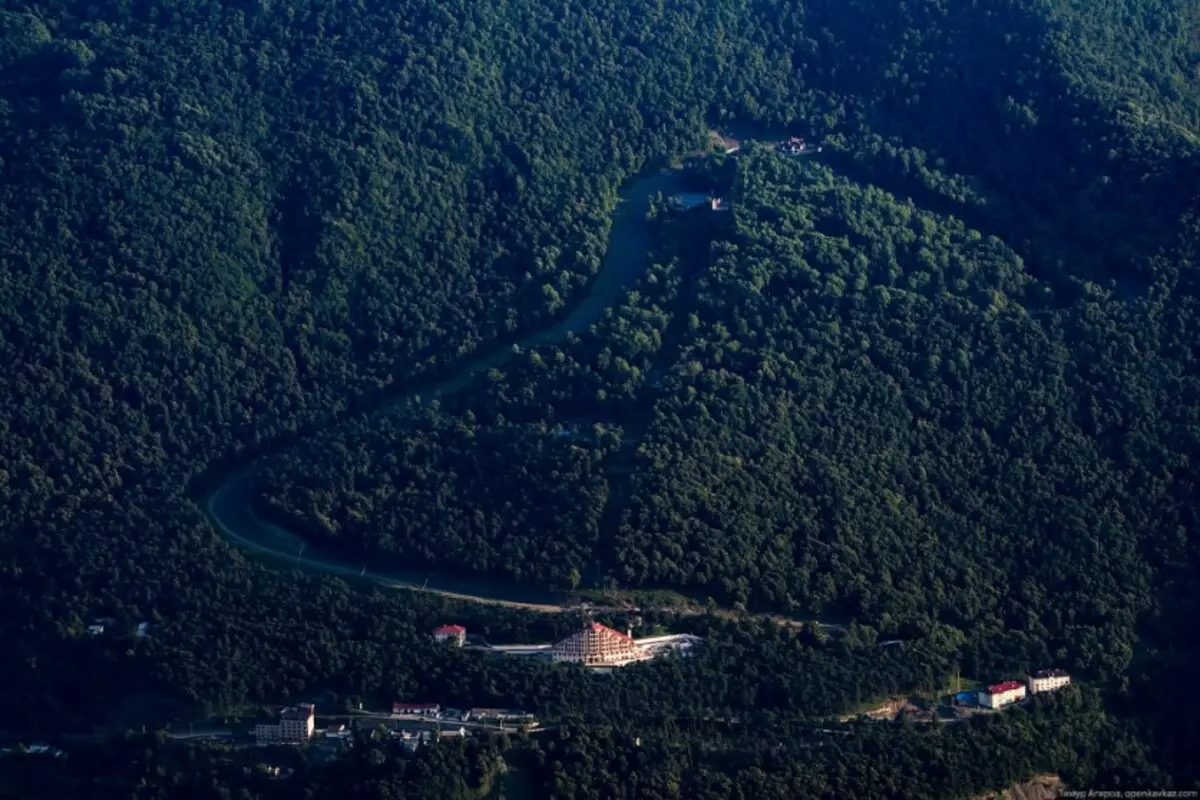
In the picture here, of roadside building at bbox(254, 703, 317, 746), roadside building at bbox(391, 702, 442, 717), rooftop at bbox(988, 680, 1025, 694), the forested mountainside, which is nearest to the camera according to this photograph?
roadside building at bbox(254, 703, 317, 746)

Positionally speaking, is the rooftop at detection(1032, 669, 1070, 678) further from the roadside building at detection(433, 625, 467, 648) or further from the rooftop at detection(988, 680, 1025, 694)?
the roadside building at detection(433, 625, 467, 648)

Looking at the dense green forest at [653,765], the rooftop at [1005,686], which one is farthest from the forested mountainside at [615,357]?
the rooftop at [1005,686]

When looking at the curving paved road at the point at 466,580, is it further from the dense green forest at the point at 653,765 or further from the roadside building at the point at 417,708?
the dense green forest at the point at 653,765

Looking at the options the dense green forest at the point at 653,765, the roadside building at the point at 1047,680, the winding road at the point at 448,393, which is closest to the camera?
the dense green forest at the point at 653,765

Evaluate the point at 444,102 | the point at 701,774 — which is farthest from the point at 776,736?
the point at 444,102

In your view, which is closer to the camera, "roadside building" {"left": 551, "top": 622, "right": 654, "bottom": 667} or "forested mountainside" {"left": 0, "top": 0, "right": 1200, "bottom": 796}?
"roadside building" {"left": 551, "top": 622, "right": 654, "bottom": 667}

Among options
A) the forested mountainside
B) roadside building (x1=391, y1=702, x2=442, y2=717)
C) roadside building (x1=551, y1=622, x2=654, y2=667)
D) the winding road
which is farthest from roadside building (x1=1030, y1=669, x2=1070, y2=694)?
roadside building (x1=391, y1=702, x2=442, y2=717)
